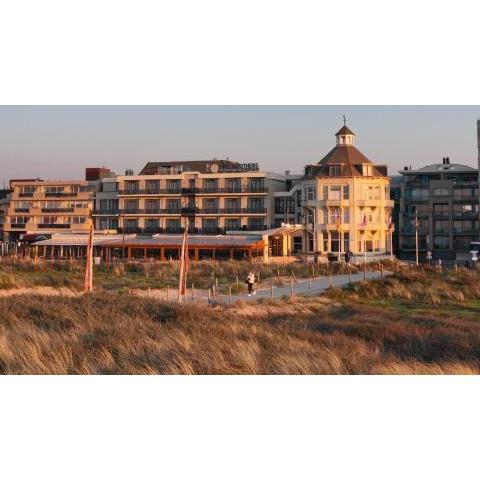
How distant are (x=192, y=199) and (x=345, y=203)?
1488 centimetres

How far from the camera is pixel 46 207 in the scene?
2817 inches

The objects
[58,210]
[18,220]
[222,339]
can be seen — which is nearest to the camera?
[222,339]

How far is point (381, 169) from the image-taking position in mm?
57188

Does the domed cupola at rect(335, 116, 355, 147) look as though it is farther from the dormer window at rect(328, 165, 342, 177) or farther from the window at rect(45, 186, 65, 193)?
the window at rect(45, 186, 65, 193)

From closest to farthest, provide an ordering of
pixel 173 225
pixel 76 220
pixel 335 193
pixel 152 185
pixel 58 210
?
pixel 335 193 → pixel 173 225 → pixel 152 185 → pixel 76 220 → pixel 58 210

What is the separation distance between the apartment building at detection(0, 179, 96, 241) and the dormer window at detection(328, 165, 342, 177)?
25.5m

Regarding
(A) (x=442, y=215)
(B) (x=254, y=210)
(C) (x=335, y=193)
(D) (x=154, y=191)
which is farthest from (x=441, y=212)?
(D) (x=154, y=191)

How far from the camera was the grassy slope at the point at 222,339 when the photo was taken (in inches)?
484

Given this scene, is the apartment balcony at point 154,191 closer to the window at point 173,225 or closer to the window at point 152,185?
the window at point 152,185

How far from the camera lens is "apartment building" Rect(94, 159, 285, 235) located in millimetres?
61062

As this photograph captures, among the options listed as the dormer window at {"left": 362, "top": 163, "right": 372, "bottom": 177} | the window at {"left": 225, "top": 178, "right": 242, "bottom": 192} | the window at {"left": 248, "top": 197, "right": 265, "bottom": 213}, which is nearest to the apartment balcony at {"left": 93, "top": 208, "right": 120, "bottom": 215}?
the window at {"left": 225, "top": 178, "right": 242, "bottom": 192}

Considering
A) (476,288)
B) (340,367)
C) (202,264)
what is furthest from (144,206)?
(340,367)

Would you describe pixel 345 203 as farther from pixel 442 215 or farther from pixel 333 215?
pixel 442 215
